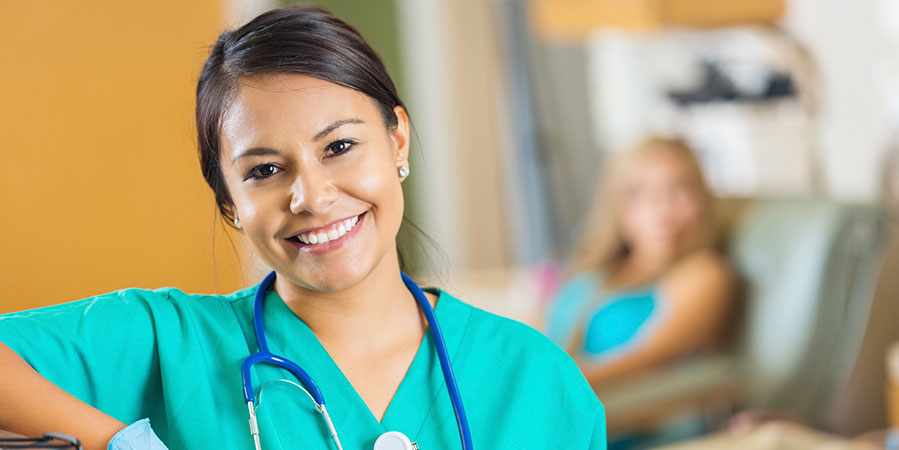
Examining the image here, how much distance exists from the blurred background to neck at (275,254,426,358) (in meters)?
0.10

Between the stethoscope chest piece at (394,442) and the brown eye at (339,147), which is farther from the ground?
the brown eye at (339,147)

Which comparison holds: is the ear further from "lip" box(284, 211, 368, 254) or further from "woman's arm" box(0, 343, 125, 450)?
"woman's arm" box(0, 343, 125, 450)

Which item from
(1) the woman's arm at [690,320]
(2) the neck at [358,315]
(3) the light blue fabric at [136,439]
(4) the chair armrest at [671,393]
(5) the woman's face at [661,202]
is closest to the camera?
(3) the light blue fabric at [136,439]

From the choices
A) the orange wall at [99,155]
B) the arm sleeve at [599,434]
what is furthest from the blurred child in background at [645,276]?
the arm sleeve at [599,434]

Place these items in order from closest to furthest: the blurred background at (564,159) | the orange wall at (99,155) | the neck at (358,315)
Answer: the neck at (358,315)
the orange wall at (99,155)
the blurred background at (564,159)

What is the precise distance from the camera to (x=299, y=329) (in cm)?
70

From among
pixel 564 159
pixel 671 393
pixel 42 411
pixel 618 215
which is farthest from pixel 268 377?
pixel 564 159

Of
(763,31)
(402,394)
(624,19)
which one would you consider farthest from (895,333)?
(402,394)

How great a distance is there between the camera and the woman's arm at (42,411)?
1.96ft

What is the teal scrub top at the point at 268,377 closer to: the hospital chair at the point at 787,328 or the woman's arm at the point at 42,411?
the woman's arm at the point at 42,411

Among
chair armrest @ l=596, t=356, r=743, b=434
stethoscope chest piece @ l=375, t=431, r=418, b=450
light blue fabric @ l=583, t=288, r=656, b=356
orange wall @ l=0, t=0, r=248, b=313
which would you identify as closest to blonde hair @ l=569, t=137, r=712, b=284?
light blue fabric @ l=583, t=288, r=656, b=356

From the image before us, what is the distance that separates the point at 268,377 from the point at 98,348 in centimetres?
11

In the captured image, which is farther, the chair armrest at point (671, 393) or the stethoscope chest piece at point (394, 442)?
the chair armrest at point (671, 393)

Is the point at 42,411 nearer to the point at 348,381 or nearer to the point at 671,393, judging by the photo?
the point at 348,381
